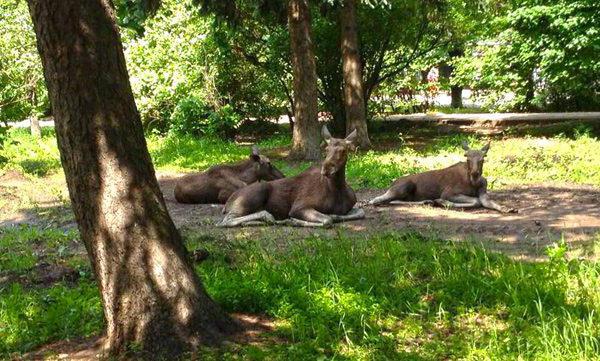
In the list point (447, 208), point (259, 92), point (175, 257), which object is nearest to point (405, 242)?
point (175, 257)

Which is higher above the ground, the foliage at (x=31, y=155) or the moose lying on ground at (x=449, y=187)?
the foliage at (x=31, y=155)

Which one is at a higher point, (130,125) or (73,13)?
(73,13)

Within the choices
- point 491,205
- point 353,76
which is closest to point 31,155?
point 353,76

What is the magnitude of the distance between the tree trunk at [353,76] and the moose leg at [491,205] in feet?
30.6

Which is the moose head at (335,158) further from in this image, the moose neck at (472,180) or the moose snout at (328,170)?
the moose neck at (472,180)

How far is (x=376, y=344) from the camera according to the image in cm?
544

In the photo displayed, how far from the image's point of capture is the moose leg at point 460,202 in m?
12.0

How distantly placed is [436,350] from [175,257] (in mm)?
2041

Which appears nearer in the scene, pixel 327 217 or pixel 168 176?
pixel 327 217

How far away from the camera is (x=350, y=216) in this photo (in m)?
10.9

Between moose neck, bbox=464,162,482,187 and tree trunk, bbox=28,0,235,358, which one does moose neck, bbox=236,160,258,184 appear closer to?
moose neck, bbox=464,162,482,187

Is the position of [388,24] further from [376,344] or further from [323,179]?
[376,344]

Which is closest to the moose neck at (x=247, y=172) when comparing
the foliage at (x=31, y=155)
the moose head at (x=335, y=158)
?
the moose head at (x=335, y=158)

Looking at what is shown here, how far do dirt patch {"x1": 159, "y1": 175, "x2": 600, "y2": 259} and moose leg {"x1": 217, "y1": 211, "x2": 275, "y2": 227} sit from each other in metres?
0.22
